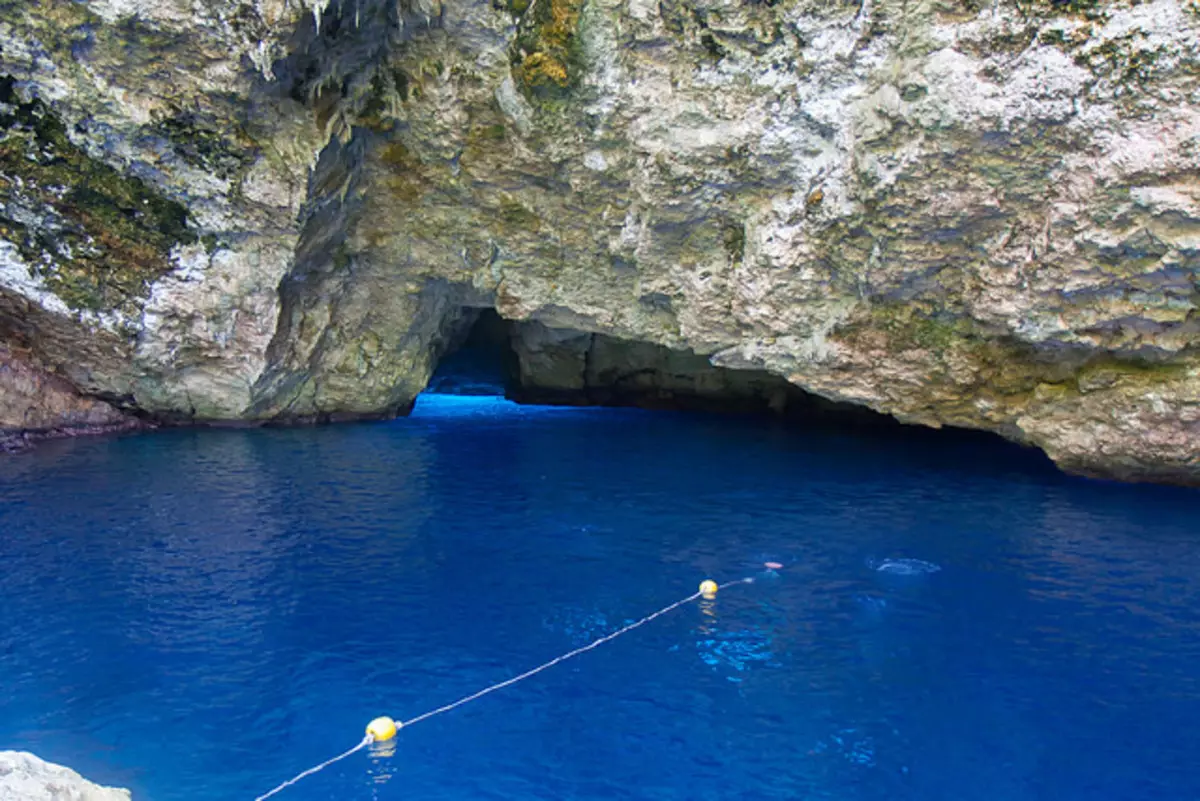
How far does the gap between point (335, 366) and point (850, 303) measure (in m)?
13.7

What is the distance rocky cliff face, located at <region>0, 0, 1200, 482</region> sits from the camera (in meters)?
11.2

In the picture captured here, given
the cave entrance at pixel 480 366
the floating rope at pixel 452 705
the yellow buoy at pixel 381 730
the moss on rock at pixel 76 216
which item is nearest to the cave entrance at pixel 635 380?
A: the cave entrance at pixel 480 366

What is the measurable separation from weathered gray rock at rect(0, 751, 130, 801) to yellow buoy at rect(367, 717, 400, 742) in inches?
73.9

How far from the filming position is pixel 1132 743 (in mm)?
6574

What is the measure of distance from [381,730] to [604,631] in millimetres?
2752

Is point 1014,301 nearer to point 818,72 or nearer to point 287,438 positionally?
point 818,72

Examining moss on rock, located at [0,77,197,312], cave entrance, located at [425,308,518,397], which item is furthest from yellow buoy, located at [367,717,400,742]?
cave entrance, located at [425,308,518,397]

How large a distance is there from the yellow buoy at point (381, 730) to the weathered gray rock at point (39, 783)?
73.9 inches

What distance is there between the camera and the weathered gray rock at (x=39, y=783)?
431 cm

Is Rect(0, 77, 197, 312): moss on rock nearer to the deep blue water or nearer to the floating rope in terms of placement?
the deep blue water

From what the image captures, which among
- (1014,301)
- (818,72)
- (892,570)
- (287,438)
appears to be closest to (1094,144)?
(1014,301)

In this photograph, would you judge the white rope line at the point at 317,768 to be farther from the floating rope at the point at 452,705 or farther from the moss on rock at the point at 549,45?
the moss on rock at the point at 549,45

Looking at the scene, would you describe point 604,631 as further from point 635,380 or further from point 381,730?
point 635,380

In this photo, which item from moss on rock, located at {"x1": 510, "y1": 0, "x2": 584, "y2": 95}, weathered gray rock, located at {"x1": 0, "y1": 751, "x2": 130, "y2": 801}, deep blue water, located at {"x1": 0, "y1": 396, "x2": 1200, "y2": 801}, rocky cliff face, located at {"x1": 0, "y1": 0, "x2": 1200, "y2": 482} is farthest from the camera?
moss on rock, located at {"x1": 510, "y1": 0, "x2": 584, "y2": 95}
